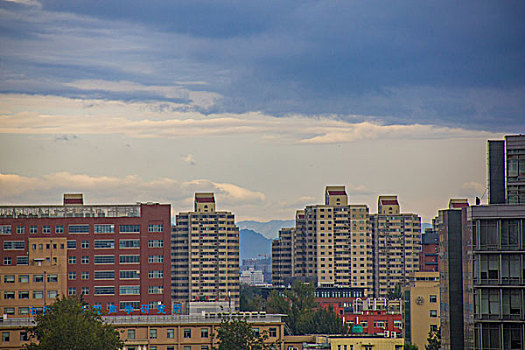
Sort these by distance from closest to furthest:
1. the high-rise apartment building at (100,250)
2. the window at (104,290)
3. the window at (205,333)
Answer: the window at (205,333), the high-rise apartment building at (100,250), the window at (104,290)

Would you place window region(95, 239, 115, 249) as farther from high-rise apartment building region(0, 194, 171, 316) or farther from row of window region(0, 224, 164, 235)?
row of window region(0, 224, 164, 235)

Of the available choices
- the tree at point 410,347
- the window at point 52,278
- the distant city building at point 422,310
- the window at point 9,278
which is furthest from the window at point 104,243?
the tree at point 410,347

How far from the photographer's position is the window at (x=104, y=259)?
139 metres

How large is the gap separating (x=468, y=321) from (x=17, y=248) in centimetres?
8583

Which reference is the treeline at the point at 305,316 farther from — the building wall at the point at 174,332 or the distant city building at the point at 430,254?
the building wall at the point at 174,332

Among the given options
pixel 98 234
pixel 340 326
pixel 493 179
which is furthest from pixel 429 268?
pixel 493 179

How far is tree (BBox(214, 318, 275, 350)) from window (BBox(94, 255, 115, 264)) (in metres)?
31.1

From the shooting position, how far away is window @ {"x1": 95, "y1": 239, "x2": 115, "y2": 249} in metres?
140

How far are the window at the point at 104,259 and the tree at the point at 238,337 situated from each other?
3112cm

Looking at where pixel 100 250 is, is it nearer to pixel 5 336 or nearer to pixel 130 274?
pixel 130 274

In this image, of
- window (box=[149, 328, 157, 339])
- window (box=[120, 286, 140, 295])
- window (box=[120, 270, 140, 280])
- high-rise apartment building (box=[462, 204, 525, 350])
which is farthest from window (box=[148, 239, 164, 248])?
high-rise apartment building (box=[462, 204, 525, 350])

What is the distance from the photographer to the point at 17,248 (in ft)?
459

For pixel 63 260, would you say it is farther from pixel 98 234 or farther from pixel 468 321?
pixel 468 321

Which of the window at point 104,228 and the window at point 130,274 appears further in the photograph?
the window at point 104,228
